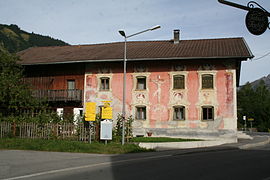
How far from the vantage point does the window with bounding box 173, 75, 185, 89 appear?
26.6 m

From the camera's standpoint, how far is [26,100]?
24609 millimetres

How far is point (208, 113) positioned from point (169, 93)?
3.74m

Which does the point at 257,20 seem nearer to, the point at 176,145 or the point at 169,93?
the point at 176,145

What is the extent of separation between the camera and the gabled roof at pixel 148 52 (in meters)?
25.7

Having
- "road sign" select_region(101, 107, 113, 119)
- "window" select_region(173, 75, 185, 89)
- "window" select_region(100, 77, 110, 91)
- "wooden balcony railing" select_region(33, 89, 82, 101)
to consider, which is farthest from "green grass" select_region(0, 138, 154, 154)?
"window" select_region(100, 77, 110, 91)

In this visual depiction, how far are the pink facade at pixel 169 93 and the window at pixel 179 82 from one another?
8.1 inches

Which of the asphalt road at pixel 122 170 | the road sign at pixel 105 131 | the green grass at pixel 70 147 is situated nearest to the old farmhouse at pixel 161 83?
the road sign at pixel 105 131

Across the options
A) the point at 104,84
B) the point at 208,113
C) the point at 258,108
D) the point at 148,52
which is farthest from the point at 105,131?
the point at 258,108

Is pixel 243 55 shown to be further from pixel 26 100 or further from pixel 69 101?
pixel 26 100

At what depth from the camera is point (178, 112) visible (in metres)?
26.4

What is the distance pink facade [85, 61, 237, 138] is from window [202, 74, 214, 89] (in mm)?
211

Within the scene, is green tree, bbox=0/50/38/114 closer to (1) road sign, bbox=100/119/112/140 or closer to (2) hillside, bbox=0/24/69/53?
(1) road sign, bbox=100/119/112/140

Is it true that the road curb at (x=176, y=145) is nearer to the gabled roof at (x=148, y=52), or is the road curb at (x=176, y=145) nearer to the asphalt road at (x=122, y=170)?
the asphalt road at (x=122, y=170)

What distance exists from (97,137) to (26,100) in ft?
28.5
